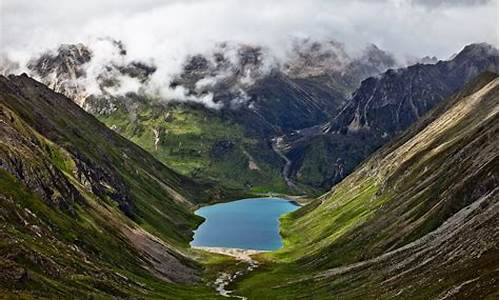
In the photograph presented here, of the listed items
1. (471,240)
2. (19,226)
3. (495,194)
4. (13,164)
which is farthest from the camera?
(13,164)

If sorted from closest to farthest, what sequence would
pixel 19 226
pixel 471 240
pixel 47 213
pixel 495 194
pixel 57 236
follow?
pixel 471 240, pixel 495 194, pixel 19 226, pixel 57 236, pixel 47 213

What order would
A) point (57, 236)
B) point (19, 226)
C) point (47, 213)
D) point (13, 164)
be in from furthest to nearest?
point (13, 164) → point (47, 213) → point (57, 236) → point (19, 226)

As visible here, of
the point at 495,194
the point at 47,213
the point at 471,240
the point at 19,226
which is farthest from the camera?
the point at 47,213

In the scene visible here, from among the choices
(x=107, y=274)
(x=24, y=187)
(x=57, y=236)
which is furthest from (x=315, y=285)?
(x=24, y=187)

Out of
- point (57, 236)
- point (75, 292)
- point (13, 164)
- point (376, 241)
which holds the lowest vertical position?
point (75, 292)

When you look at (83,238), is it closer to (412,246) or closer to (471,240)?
(412,246)

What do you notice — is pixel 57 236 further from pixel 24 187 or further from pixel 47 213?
pixel 24 187

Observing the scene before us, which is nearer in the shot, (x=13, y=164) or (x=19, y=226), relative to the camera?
(x=19, y=226)

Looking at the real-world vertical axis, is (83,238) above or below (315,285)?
above

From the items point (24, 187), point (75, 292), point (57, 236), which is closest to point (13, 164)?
point (24, 187)
